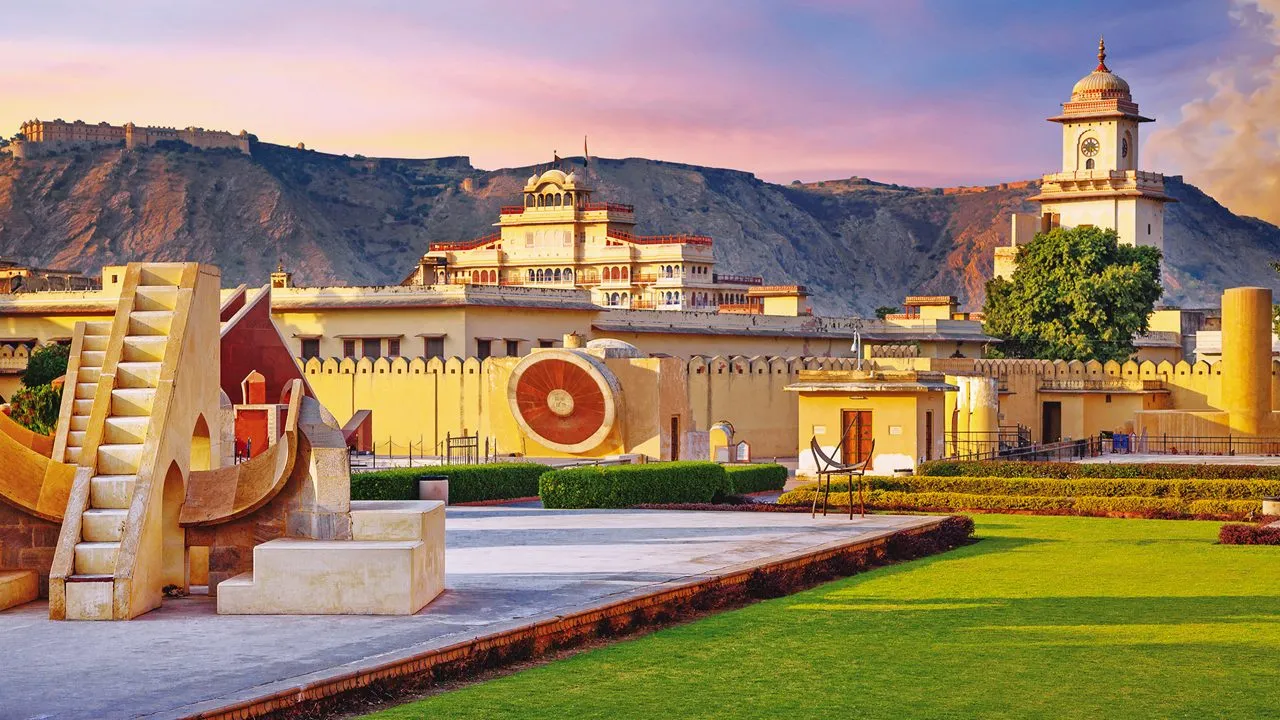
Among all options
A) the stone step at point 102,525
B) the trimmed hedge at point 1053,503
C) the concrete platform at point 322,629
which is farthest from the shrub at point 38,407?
the stone step at point 102,525

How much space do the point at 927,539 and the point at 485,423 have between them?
2580 cm

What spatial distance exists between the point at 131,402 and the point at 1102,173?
8036cm

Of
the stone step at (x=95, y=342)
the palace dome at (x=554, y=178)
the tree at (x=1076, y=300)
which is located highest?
the palace dome at (x=554, y=178)

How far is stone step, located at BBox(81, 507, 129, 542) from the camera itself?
504 inches

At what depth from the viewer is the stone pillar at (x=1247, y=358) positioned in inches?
1711

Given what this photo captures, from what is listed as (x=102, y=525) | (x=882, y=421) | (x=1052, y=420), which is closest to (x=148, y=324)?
(x=102, y=525)

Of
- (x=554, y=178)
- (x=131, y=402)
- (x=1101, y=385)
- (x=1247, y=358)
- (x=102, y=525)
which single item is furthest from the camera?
(x=554, y=178)

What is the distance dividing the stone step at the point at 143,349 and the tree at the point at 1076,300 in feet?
168

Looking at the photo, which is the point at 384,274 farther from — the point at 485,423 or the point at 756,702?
the point at 756,702

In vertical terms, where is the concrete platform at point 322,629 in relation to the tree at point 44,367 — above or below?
below

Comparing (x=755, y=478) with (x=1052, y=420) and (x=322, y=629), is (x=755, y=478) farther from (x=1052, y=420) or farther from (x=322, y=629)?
(x=1052, y=420)

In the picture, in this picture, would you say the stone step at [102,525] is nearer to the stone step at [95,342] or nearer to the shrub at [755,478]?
the stone step at [95,342]

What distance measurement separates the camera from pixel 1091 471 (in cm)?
2823

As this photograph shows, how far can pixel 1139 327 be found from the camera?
207 ft
